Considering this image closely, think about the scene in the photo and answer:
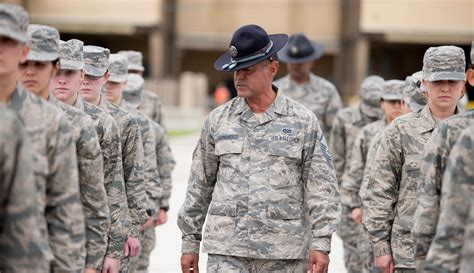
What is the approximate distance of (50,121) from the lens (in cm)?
536

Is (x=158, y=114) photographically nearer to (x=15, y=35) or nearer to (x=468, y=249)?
(x=15, y=35)

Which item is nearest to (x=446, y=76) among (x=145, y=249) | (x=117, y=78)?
(x=117, y=78)

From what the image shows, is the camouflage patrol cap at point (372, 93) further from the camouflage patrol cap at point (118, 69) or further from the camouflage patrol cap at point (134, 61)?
the camouflage patrol cap at point (118, 69)

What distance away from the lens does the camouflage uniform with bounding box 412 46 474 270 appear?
18.7ft

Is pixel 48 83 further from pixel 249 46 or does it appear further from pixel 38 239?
pixel 249 46

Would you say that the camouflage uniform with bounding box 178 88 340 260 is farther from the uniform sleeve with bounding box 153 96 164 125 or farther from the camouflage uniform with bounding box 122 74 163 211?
the uniform sleeve with bounding box 153 96 164 125

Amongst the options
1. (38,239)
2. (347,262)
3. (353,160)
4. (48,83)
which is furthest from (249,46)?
(347,262)

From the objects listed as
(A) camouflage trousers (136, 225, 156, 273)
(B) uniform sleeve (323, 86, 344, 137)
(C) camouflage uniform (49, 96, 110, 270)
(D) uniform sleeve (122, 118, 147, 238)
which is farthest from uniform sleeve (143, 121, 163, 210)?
(B) uniform sleeve (323, 86, 344, 137)

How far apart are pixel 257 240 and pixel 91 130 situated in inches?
54.1

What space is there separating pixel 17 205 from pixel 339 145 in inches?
295

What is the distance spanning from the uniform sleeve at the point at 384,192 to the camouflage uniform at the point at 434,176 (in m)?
1.90

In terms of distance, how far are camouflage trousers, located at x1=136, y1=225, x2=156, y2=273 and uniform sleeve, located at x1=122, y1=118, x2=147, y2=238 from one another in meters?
2.10

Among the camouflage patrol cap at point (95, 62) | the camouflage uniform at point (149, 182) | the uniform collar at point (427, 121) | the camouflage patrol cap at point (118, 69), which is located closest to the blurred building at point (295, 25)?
the camouflage uniform at point (149, 182)

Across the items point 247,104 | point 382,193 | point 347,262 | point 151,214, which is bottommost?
point 347,262
